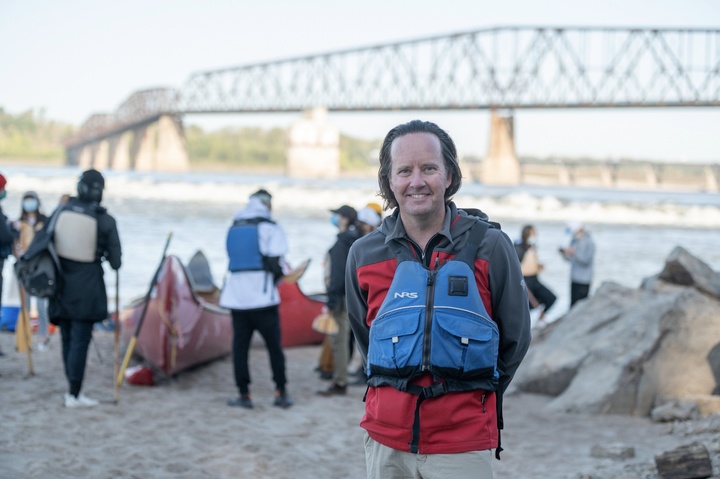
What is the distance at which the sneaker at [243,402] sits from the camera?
6.73 meters

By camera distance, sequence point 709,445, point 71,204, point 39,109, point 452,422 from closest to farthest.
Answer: point 452,422, point 709,445, point 71,204, point 39,109

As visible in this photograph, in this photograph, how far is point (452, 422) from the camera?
2291 mm

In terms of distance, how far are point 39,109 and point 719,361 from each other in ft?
460

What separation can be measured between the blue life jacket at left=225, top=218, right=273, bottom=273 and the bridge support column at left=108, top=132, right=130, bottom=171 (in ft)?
377

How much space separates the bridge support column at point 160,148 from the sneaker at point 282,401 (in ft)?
339

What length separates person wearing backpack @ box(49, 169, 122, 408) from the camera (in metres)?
5.95

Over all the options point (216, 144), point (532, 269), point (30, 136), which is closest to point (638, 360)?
point (532, 269)

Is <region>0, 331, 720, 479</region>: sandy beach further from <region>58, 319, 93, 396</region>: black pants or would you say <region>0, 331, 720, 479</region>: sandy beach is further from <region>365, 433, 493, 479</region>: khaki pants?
<region>365, 433, 493, 479</region>: khaki pants

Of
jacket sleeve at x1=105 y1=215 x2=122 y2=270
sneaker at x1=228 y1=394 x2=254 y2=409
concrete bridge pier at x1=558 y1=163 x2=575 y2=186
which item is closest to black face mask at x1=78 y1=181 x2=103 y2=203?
jacket sleeve at x1=105 y1=215 x2=122 y2=270

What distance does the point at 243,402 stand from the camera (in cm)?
676

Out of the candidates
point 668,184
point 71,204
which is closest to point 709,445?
point 71,204

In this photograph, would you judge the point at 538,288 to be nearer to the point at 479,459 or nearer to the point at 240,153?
the point at 479,459

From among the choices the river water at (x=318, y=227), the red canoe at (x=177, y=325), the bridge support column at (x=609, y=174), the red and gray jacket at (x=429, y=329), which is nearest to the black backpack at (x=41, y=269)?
the red canoe at (x=177, y=325)

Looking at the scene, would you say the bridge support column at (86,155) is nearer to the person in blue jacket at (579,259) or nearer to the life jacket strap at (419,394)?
the person in blue jacket at (579,259)
